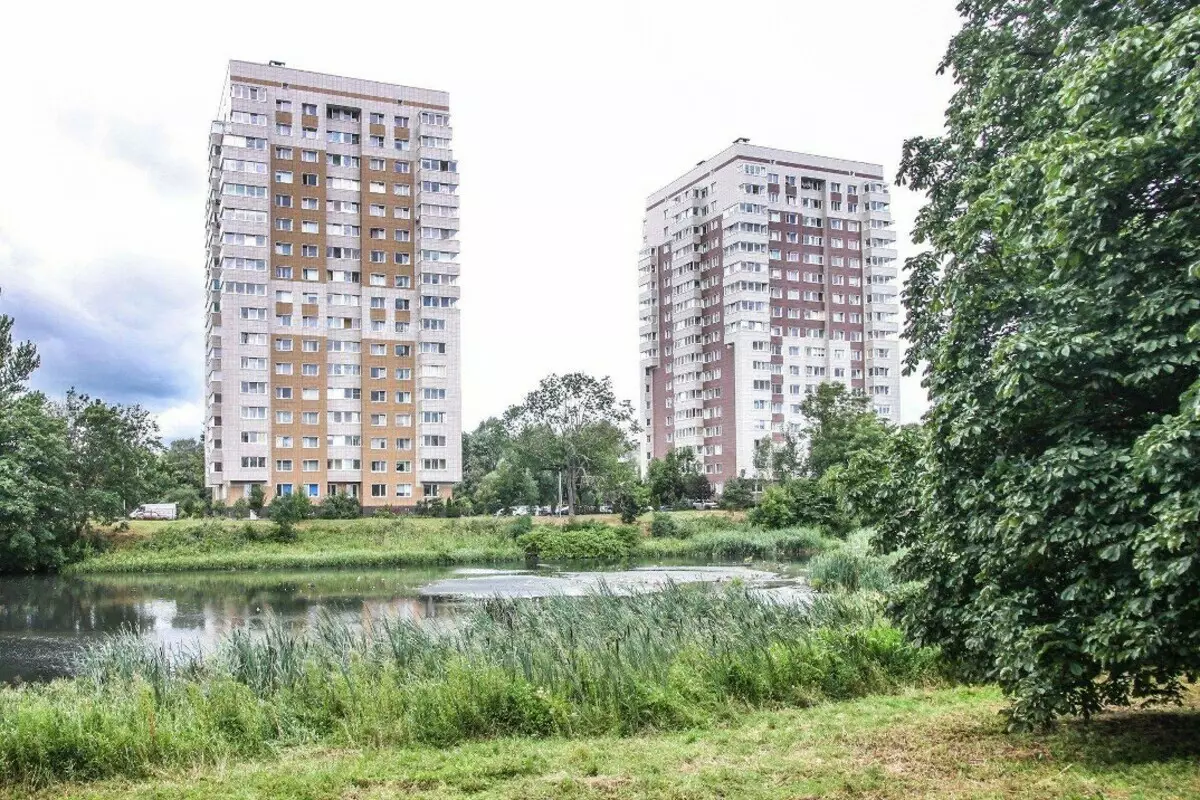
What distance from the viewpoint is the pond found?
26922 mm

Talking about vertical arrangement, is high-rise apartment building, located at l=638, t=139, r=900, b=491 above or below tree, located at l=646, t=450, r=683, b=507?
above

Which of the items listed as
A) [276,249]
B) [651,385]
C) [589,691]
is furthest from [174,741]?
[651,385]

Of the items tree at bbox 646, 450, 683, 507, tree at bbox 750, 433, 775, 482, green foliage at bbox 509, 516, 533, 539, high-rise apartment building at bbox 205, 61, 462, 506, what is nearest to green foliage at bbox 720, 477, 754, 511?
tree at bbox 646, 450, 683, 507

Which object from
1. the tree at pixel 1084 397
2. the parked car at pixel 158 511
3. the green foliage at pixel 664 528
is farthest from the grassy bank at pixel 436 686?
the parked car at pixel 158 511

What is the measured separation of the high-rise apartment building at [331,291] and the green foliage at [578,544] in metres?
17.9

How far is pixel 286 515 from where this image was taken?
58281mm

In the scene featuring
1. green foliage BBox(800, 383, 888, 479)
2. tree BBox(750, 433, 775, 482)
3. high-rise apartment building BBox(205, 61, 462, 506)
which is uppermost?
high-rise apartment building BBox(205, 61, 462, 506)

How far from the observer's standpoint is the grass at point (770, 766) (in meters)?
8.41

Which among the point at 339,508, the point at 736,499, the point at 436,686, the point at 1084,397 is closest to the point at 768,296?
the point at 736,499

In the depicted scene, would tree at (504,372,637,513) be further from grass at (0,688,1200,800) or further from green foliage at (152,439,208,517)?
grass at (0,688,1200,800)

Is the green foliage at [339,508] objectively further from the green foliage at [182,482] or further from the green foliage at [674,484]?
the green foliage at [674,484]

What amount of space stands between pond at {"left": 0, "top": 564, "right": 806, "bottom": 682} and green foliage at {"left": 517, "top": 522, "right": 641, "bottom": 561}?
4.79m

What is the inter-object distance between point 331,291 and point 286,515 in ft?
70.1

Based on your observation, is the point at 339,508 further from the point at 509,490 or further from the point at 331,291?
the point at 331,291
